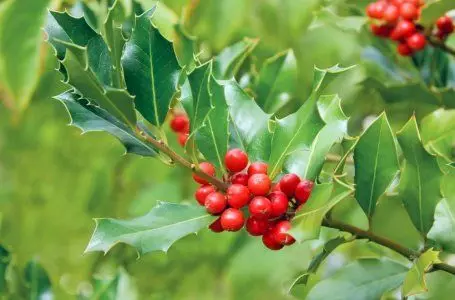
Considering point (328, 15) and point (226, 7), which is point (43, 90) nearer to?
point (226, 7)

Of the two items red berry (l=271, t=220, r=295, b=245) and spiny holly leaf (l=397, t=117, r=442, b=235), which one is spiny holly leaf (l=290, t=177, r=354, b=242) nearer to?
red berry (l=271, t=220, r=295, b=245)

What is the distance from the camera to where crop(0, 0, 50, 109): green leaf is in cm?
169

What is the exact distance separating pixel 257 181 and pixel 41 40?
0.95m

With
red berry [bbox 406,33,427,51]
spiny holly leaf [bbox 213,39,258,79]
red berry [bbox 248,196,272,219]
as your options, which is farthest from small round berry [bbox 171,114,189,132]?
red berry [bbox 248,196,272,219]

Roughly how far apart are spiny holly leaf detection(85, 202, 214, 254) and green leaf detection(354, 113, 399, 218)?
7.2 inches

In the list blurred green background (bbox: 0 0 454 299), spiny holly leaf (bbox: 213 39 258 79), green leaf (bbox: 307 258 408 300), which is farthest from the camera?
blurred green background (bbox: 0 0 454 299)

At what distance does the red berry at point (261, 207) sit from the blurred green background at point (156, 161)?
446mm

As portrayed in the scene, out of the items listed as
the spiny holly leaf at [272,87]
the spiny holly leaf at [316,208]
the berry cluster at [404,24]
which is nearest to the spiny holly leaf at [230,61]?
the spiny holly leaf at [272,87]

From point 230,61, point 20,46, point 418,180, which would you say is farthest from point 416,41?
point 20,46

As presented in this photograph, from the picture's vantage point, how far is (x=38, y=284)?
4.49 feet

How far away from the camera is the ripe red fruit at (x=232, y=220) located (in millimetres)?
896

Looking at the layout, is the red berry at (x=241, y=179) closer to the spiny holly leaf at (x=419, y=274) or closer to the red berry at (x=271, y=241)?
the red berry at (x=271, y=241)

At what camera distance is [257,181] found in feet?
2.98

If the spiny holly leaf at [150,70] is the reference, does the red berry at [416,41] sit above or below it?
below
